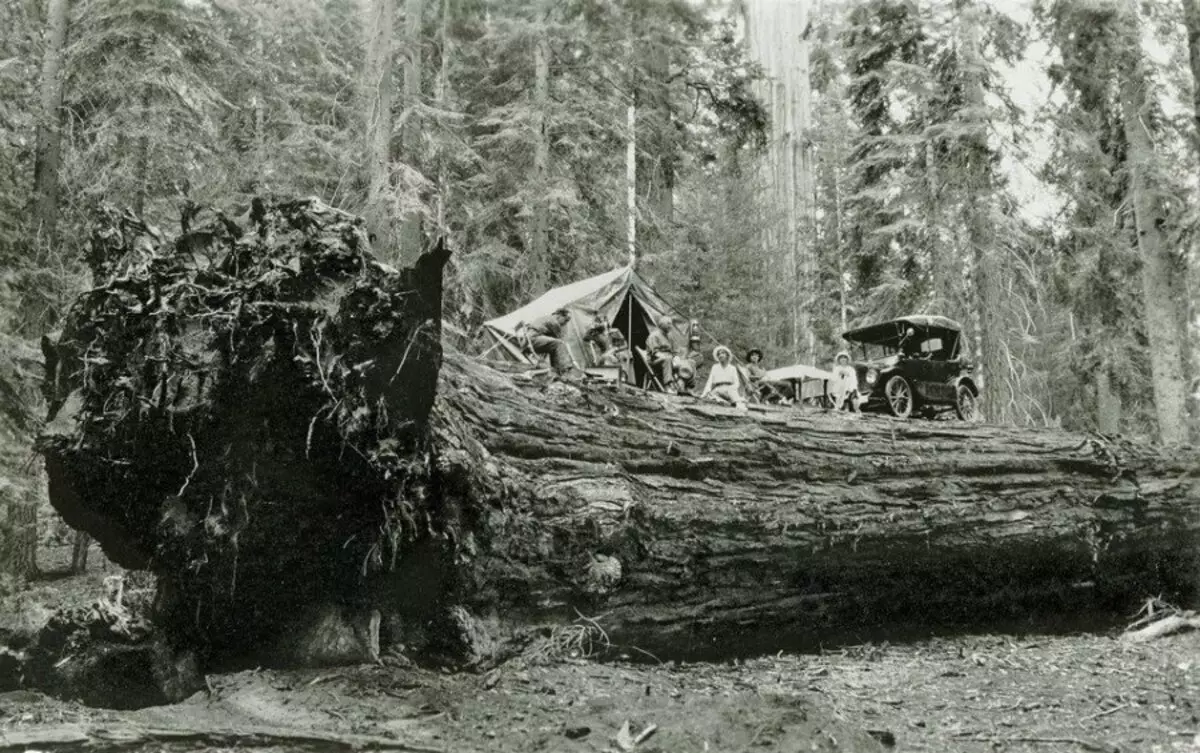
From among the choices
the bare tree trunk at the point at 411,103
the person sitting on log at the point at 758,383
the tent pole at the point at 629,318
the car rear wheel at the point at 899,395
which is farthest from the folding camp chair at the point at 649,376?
the bare tree trunk at the point at 411,103

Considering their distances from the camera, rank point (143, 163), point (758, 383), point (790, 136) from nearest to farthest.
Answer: point (143, 163) → point (758, 383) → point (790, 136)

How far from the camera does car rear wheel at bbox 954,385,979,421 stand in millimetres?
10258

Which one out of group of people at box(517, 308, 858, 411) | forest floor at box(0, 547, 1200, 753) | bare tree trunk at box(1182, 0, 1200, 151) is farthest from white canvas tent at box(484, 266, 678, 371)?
bare tree trunk at box(1182, 0, 1200, 151)

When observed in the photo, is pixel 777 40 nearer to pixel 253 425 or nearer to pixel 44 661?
pixel 253 425

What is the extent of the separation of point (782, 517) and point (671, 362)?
391cm

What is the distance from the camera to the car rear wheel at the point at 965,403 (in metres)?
10.3

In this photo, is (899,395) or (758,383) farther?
(899,395)

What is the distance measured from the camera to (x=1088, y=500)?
6.51 metres

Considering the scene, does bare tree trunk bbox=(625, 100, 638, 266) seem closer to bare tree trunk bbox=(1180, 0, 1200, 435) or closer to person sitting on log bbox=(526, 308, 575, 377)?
person sitting on log bbox=(526, 308, 575, 377)

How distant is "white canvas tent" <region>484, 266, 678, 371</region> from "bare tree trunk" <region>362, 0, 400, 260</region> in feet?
6.34

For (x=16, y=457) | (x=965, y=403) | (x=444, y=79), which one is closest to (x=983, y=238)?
(x=965, y=403)

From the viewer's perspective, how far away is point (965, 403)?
10383 mm

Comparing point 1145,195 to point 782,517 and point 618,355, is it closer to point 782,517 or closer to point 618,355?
point 618,355

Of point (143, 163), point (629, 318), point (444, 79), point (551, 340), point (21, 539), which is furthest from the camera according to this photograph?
point (444, 79)
